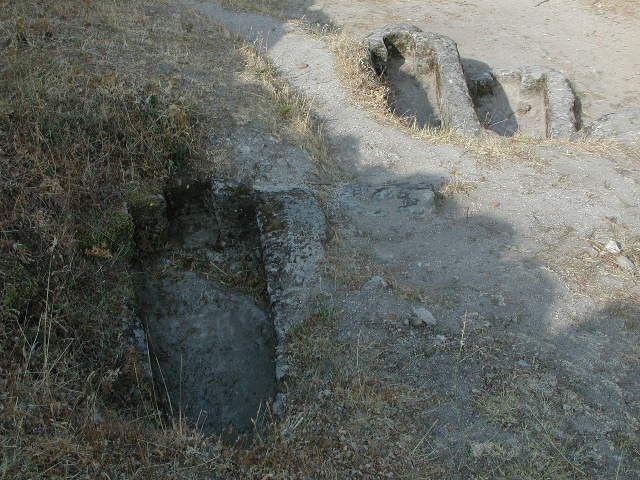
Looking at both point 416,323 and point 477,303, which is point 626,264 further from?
point 416,323

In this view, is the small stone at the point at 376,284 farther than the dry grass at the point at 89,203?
Yes

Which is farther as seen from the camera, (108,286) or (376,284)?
(376,284)

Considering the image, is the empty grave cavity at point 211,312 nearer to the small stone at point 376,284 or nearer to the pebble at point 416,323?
the small stone at point 376,284

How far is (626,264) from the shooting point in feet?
17.6

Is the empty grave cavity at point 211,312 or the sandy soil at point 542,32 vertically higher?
the sandy soil at point 542,32

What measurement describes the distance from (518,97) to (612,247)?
570 centimetres

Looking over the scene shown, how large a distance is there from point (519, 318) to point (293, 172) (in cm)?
300

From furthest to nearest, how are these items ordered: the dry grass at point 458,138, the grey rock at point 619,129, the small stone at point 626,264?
the grey rock at point 619,129 → the dry grass at point 458,138 → the small stone at point 626,264

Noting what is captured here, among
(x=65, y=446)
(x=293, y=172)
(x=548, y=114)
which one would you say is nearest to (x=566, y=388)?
(x=65, y=446)

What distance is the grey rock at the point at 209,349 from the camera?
4.24 metres

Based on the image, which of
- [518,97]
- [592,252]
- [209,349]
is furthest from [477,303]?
[518,97]

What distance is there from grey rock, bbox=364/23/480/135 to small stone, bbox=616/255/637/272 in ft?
13.9

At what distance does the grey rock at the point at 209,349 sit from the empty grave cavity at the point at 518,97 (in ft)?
21.7

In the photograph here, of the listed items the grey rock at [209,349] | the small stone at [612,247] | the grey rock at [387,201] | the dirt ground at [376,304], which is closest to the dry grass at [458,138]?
the dirt ground at [376,304]
